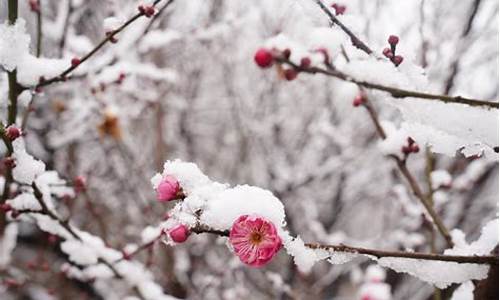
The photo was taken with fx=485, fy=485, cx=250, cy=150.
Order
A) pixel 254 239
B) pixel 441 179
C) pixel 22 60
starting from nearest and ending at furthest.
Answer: pixel 254 239 < pixel 22 60 < pixel 441 179

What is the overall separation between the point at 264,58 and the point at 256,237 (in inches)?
13.4

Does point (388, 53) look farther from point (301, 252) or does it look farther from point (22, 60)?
point (22, 60)

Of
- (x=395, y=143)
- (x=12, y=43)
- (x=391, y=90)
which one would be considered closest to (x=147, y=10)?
(x=12, y=43)

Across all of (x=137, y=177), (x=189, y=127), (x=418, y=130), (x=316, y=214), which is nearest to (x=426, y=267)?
(x=418, y=130)

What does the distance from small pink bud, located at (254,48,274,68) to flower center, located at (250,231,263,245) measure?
0.32 metres

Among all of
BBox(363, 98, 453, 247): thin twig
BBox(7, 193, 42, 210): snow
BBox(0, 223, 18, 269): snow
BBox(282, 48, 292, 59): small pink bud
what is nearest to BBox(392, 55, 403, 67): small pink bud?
BBox(282, 48, 292, 59): small pink bud

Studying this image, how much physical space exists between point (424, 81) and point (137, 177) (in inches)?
174

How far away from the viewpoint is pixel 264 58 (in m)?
0.75

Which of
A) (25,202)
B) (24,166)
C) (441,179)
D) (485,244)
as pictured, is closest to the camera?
(485,244)

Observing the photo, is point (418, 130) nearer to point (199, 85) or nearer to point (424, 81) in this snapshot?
point (424, 81)

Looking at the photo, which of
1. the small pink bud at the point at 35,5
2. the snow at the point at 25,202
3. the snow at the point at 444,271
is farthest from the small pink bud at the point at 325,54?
the small pink bud at the point at 35,5

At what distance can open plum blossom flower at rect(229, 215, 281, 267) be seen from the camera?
890 mm

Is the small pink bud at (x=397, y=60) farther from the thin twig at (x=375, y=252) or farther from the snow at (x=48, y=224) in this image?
the snow at (x=48, y=224)

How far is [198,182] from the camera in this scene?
1000 mm
